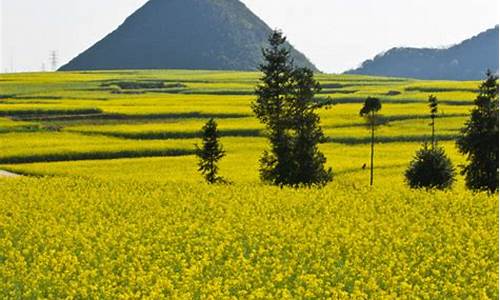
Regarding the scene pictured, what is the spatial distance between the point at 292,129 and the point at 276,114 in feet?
7.90

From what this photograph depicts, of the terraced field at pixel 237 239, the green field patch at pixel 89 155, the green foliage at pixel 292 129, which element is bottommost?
the green field patch at pixel 89 155

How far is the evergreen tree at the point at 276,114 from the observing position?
136 ft

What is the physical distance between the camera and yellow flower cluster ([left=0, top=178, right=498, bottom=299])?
611 inches

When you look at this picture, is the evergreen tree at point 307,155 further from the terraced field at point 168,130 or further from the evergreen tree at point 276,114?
the terraced field at point 168,130

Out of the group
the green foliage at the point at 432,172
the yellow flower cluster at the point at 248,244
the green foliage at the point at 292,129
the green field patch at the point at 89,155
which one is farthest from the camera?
the green field patch at the point at 89,155

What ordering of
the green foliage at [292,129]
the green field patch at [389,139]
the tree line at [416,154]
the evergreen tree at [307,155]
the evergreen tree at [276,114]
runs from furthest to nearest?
the green field patch at [389,139] < the evergreen tree at [276,114] < the green foliage at [292,129] < the evergreen tree at [307,155] < the tree line at [416,154]

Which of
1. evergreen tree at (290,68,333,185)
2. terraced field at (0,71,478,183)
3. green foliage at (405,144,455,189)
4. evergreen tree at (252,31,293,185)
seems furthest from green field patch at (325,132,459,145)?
green foliage at (405,144,455,189)

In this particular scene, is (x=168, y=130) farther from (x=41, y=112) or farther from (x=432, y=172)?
(x=432, y=172)

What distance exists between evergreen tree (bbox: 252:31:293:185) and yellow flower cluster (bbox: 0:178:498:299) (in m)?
11.0

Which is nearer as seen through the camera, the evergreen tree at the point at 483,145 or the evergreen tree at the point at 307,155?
the evergreen tree at the point at 307,155

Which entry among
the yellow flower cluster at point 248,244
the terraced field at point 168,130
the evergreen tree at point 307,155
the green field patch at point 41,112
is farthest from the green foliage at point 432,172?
the green field patch at point 41,112

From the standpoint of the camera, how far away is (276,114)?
4619 cm

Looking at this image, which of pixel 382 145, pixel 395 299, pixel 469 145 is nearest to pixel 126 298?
pixel 395 299

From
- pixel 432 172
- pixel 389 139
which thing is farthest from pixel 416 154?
pixel 389 139
